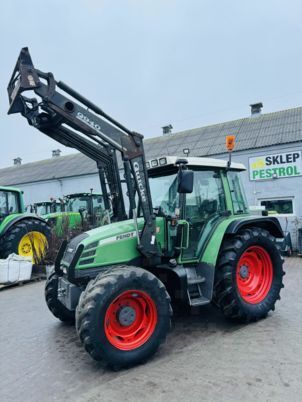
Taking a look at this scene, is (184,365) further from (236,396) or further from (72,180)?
(72,180)

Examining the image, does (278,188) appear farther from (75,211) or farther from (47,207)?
(47,207)

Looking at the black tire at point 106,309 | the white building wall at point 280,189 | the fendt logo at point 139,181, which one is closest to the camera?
the black tire at point 106,309

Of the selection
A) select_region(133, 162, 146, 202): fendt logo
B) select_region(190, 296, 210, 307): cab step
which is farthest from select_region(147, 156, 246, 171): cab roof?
select_region(190, 296, 210, 307): cab step

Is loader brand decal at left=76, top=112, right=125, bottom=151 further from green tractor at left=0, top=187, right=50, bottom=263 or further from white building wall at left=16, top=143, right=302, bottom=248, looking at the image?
white building wall at left=16, top=143, right=302, bottom=248

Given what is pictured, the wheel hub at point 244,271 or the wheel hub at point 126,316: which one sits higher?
A: the wheel hub at point 244,271

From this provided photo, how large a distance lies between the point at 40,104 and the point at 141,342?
2.75 meters

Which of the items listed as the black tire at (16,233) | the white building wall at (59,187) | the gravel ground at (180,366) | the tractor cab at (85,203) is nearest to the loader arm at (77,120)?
the gravel ground at (180,366)

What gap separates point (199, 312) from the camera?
4.96 metres

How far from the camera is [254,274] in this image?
190 inches

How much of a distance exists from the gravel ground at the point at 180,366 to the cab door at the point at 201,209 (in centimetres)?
104

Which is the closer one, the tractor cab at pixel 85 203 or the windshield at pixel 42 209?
the tractor cab at pixel 85 203

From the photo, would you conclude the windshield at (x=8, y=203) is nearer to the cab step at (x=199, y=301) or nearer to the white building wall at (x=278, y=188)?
the cab step at (x=199, y=301)

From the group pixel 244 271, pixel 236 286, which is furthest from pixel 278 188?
pixel 236 286

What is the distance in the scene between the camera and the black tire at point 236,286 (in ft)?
13.7
